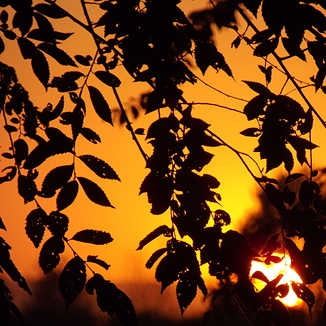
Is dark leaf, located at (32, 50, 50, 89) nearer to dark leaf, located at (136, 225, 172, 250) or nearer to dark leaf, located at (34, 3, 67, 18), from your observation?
dark leaf, located at (34, 3, 67, 18)

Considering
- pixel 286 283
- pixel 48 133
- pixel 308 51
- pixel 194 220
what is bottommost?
pixel 286 283

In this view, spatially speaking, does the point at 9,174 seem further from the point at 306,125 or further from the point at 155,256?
the point at 306,125

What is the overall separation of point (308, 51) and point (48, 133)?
1.01 m

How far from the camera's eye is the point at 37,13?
6.94 ft

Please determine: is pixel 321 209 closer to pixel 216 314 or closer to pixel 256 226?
pixel 216 314

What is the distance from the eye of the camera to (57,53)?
81.7 inches

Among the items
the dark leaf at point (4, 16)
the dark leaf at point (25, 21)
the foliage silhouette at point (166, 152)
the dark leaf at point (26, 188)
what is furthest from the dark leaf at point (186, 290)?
the dark leaf at point (4, 16)

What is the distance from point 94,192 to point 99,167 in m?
0.09

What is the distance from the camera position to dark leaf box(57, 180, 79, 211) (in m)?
1.98

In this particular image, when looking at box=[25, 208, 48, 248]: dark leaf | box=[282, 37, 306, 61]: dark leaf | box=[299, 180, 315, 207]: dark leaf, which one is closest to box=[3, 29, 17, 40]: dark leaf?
box=[25, 208, 48, 248]: dark leaf

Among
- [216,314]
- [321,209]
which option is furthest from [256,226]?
[321,209]

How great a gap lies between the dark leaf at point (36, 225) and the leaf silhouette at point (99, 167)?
0.37 m

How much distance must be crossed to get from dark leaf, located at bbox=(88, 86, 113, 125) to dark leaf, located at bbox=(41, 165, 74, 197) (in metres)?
0.21

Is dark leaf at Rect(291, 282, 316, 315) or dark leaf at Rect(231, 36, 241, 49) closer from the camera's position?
dark leaf at Rect(291, 282, 316, 315)
